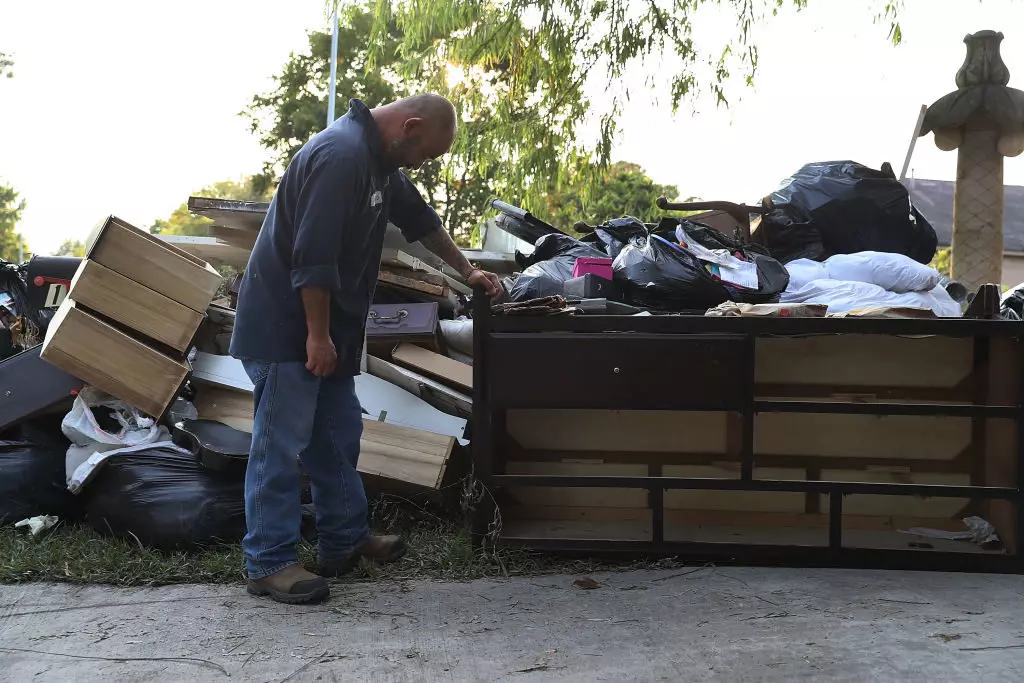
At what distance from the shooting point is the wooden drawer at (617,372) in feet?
10.1

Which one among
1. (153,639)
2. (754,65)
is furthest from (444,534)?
(754,65)

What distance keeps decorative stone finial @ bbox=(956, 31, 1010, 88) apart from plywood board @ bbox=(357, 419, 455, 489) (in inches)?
221

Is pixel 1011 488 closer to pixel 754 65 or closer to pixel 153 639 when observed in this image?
pixel 153 639

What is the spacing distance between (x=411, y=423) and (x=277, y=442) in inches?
47.2

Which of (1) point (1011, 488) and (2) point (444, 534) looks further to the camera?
(2) point (444, 534)

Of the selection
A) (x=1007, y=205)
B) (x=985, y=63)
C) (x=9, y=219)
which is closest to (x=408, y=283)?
(x=985, y=63)

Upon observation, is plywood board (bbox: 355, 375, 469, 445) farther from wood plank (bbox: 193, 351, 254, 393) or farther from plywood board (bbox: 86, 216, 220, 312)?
plywood board (bbox: 86, 216, 220, 312)

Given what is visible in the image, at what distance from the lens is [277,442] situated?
9.59ft

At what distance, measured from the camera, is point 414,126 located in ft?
9.75

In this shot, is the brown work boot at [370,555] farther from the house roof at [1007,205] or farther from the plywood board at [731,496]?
the house roof at [1007,205]

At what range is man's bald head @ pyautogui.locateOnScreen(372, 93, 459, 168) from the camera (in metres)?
2.98

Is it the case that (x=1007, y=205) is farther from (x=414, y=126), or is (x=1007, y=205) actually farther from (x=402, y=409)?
(x=414, y=126)

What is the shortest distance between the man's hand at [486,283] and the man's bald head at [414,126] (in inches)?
17.6

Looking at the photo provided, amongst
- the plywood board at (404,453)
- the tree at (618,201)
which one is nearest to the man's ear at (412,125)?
the plywood board at (404,453)
